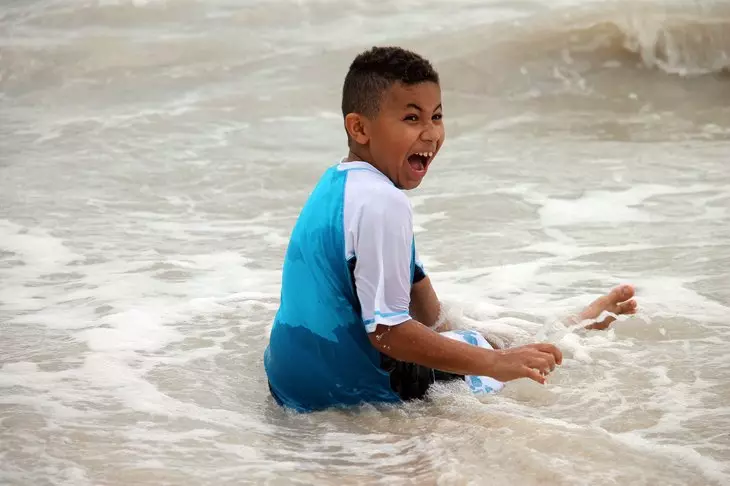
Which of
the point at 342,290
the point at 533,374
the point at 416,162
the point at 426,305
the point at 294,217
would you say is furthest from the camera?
the point at 294,217

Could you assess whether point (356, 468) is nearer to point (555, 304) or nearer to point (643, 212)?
point (555, 304)

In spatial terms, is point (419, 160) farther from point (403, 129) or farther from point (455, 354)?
point (455, 354)

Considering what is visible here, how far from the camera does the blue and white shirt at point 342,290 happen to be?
3.36 meters

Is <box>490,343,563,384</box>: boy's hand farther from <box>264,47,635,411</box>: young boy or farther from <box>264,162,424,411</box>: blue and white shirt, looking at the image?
<box>264,162,424,411</box>: blue and white shirt

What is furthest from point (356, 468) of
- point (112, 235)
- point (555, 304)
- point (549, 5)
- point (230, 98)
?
point (549, 5)

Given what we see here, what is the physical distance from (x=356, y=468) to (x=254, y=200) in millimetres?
4372

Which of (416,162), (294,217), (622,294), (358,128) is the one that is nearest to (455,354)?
(416,162)

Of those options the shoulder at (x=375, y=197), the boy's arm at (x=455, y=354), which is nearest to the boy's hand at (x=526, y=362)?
the boy's arm at (x=455, y=354)

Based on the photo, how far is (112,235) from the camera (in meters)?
6.61

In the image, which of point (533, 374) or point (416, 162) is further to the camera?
point (416, 162)

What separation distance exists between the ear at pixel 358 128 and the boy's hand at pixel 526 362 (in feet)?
2.73

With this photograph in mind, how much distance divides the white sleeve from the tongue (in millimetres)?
252

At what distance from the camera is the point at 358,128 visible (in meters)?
3.60

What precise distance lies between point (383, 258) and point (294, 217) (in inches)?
148
